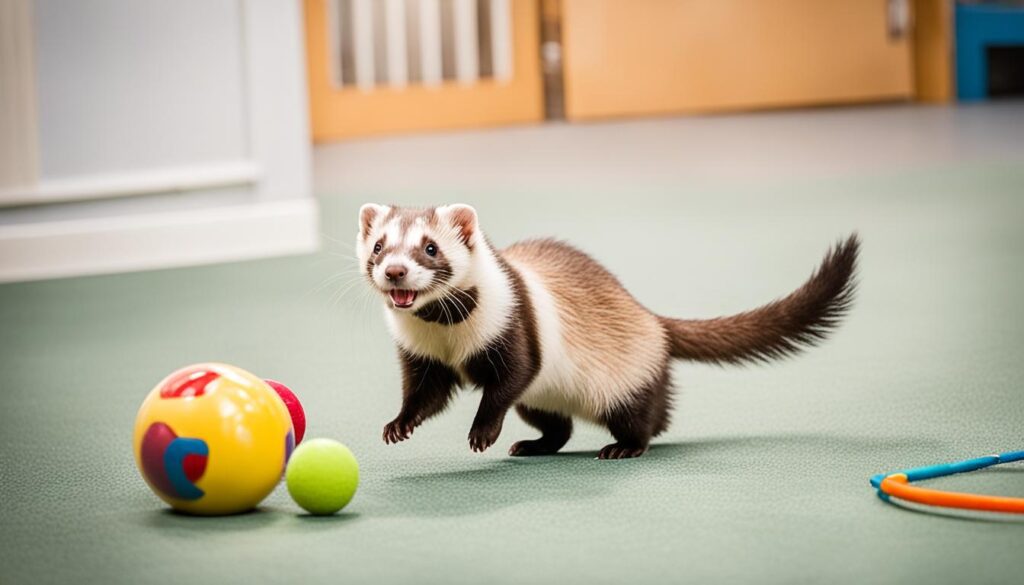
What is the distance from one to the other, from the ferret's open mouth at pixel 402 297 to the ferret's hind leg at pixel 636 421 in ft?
1.30

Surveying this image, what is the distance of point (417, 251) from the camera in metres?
2.06

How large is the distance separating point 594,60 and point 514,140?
128 centimetres

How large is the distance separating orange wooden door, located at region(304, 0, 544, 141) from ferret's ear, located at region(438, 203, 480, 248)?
7.69 m

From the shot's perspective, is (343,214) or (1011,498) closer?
(1011,498)

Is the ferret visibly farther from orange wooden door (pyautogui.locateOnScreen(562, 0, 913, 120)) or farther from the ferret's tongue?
orange wooden door (pyautogui.locateOnScreen(562, 0, 913, 120))

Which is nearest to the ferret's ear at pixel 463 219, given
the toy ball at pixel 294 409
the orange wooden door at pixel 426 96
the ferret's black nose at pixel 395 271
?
the ferret's black nose at pixel 395 271

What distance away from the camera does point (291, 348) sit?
3373 millimetres

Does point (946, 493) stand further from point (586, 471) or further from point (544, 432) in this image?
point (544, 432)

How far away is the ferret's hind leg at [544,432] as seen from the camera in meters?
2.35

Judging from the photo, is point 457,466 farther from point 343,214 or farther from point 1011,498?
point 343,214

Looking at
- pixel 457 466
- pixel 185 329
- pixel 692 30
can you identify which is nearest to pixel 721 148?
pixel 692 30

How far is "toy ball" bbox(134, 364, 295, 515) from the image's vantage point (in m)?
1.88

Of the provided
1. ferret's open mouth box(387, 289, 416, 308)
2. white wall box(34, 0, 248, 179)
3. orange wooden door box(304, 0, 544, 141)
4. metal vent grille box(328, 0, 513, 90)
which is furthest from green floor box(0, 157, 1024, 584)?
metal vent grille box(328, 0, 513, 90)

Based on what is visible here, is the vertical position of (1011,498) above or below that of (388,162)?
below
